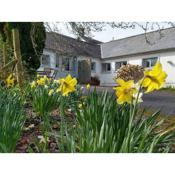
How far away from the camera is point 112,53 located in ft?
6.03

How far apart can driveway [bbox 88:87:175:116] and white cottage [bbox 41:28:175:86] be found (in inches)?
6.0

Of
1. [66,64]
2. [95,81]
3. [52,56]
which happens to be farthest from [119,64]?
[52,56]

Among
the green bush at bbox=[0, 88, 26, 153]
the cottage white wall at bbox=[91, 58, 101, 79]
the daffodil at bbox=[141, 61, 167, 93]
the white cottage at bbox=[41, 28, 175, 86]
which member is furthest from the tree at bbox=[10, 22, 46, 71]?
the daffodil at bbox=[141, 61, 167, 93]

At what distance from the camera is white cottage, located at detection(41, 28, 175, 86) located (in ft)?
5.80

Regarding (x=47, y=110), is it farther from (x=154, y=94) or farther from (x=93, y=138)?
(x=93, y=138)

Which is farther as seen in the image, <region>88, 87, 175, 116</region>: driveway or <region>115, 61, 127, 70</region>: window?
<region>115, 61, 127, 70</region>: window

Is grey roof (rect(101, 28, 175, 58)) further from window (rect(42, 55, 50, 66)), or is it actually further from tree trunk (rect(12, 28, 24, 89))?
tree trunk (rect(12, 28, 24, 89))

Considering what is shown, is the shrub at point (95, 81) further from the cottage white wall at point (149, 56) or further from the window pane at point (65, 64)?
the window pane at point (65, 64)

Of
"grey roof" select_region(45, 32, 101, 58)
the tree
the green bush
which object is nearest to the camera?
the green bush

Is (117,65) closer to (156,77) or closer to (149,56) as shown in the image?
(149,56)

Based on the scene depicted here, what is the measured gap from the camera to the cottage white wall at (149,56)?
162cm

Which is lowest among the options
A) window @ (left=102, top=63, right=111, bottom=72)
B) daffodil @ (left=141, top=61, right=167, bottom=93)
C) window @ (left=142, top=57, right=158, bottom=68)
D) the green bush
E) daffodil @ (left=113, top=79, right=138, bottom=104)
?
the green bush

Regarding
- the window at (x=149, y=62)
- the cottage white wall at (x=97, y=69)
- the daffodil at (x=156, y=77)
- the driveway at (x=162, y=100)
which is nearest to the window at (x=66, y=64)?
the cottage white wall at (x=97, y=69)
